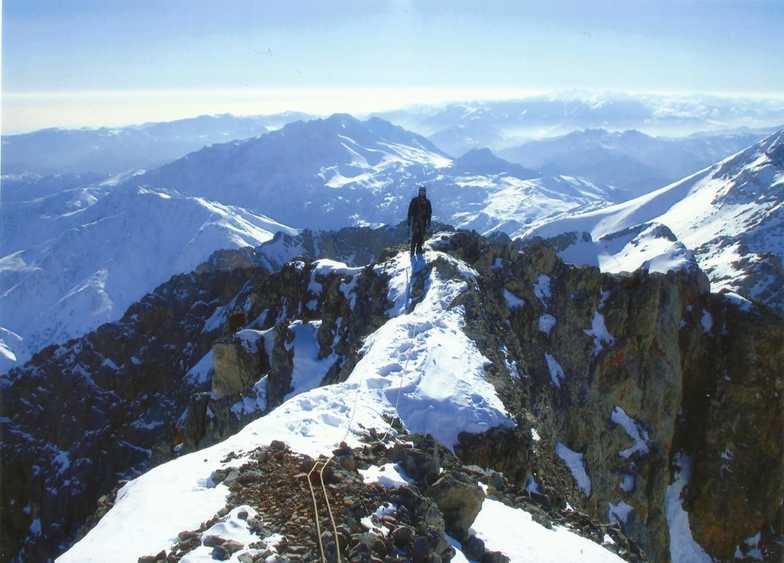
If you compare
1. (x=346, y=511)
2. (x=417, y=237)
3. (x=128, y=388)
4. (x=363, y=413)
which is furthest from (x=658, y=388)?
(x=128, y=388)

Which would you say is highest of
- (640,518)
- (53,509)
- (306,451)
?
(306,451)

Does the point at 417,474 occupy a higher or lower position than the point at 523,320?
higher

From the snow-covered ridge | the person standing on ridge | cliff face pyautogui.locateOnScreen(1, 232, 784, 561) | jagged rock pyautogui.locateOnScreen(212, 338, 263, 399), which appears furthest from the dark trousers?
jagged rock pyautogui.locateOnScreen(212, 338, 263, 399)

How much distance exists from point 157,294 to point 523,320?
281 feet

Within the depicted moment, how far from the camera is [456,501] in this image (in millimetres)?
12445

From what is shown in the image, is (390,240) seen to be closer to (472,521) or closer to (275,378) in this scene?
(275,378)

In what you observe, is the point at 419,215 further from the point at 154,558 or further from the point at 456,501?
the point at 154,558

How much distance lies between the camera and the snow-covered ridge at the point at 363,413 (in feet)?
35.0

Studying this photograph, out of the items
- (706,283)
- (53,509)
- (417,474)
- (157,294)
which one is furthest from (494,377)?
(157,294)

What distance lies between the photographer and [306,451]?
13.0 meters

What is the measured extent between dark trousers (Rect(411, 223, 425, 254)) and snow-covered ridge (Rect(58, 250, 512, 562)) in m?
4.24

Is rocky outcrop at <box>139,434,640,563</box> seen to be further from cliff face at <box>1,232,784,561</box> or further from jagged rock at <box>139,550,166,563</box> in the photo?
cliff face at <box>1,232,784,561</box>

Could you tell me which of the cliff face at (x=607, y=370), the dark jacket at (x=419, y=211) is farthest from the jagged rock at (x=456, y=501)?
the dark jacket at (x=419, y=211)

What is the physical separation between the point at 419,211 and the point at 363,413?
17174 mm
